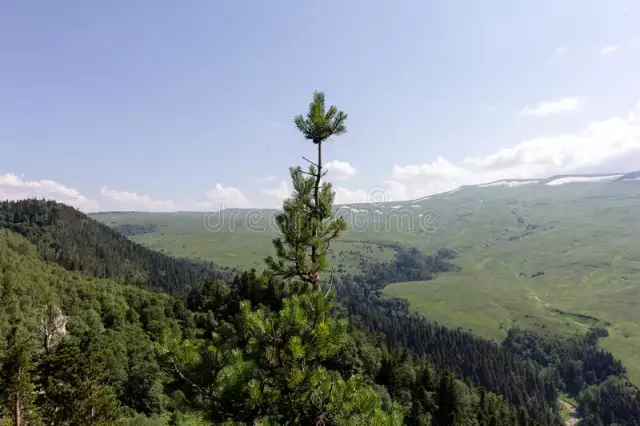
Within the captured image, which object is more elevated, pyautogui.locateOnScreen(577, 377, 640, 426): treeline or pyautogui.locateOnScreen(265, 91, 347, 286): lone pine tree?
pyautogui.locateOnScreen(265, 91, 347, 286): lone pine tree

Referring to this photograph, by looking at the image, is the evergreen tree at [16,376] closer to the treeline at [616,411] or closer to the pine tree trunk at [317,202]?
the pine tree trunk at [317,202]

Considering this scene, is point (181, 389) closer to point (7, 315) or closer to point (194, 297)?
point (7, 315)

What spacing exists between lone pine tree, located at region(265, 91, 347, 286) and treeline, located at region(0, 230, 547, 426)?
3.39ft

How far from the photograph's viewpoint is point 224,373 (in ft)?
44.8

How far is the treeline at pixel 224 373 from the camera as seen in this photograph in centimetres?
1338

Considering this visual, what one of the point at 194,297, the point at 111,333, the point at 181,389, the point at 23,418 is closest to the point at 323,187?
the point at 181,389

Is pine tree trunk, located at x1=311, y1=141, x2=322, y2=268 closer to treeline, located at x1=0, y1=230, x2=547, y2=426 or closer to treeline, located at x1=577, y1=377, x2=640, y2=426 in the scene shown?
treeline, located at x1=0, y1=230, x2=547, y2=426

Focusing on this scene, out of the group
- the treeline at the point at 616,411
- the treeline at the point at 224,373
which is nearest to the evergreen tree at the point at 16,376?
the treeline at the point at 224,373

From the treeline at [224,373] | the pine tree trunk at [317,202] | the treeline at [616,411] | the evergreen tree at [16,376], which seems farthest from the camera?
the treeline at [616,411]

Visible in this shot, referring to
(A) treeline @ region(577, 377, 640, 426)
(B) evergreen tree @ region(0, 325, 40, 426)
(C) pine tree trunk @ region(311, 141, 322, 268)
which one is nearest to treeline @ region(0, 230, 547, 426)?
(B) evergreen tree @ region(0, 325, 40, 426)

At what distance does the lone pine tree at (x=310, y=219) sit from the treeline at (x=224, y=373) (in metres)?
1.03

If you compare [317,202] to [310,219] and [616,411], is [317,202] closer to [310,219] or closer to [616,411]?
[310,219]

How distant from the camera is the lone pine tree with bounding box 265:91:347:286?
15492 mm

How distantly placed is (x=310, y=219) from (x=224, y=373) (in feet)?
20.8
